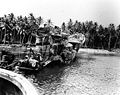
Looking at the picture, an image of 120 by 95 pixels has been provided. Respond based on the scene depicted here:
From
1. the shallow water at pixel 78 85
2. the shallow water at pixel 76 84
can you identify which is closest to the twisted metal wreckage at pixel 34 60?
the shallow water at pixel 76 84

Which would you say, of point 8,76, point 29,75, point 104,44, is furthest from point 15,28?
point 104,44

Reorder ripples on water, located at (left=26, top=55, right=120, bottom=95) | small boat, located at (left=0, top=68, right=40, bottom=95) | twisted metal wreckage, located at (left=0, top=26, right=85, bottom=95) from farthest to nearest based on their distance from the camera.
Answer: ripples on water, located at (left=26, top=55, right=120, bottom=95)
twisted metal wreckage, located at (left=0, top=26, right=85, bottom=95)
small boat, located at (left=0, top=68, right=40, bottom=95)

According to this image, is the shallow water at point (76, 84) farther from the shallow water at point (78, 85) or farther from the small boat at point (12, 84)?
the small boat at point (12, 84)

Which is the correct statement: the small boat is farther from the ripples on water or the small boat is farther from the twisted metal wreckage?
the ripples on water

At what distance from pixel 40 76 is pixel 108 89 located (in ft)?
41.1

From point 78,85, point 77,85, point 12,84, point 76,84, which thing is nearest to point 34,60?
point 76,84

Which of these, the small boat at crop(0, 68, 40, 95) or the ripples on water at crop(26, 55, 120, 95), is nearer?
the small boat at crop(0, 68, 40, 95)

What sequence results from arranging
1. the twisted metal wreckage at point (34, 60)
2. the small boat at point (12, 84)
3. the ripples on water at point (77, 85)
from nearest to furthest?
the small boat at point (12, 84)
the twisted metal wreckage at point (34, 60)
the ripples on water at point (77, 85)

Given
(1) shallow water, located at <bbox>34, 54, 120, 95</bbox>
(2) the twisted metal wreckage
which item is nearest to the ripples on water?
(1) shallow water, located at <bbox>34, 54, 120, 95</bbox>

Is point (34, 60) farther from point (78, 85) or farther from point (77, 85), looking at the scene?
point (78, 85)

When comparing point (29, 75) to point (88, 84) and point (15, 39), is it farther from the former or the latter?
point (15, 39)

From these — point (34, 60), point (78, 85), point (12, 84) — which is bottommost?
point (78, 85)

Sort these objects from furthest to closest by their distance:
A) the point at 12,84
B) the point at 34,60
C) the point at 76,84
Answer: the point at 34,60 → the point at 76,84 → the point at 12,84

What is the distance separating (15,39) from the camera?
85.6 m
